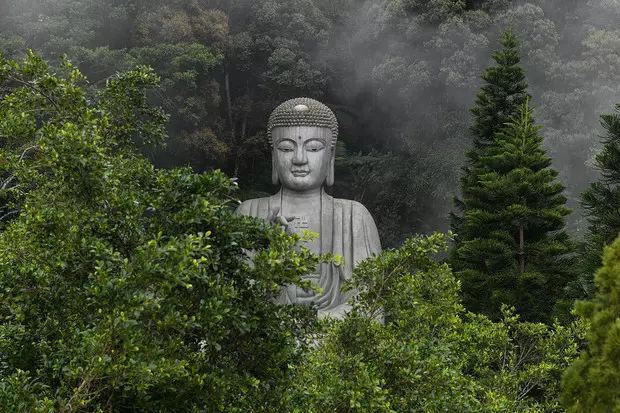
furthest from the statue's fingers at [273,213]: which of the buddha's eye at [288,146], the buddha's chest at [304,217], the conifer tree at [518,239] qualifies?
the conifer tree at [518,239]

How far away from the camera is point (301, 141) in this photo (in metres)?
9.80

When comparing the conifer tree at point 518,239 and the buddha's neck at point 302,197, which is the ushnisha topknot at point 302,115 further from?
the conifer tree at point 518,239

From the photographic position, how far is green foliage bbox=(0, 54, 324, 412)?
428 cm

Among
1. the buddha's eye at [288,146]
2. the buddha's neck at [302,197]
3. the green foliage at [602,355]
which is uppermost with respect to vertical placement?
the green foliage at [602,355]

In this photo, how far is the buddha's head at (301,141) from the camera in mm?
9781

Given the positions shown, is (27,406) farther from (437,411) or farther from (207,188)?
(437,411)

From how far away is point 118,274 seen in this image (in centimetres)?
451

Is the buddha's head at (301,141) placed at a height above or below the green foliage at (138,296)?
below

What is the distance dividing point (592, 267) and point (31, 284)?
20.3ft

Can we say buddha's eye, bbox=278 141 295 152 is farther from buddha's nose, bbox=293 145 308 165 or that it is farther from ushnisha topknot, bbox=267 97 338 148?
ushnisha topknot, bbox=267 97 338 148

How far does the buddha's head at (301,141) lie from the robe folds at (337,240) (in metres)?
0.30

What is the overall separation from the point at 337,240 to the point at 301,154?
0.98 metres

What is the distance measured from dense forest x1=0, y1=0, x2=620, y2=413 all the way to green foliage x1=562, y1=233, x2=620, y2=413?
0.01 metres

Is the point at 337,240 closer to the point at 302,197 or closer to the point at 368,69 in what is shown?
the point at 302,197
